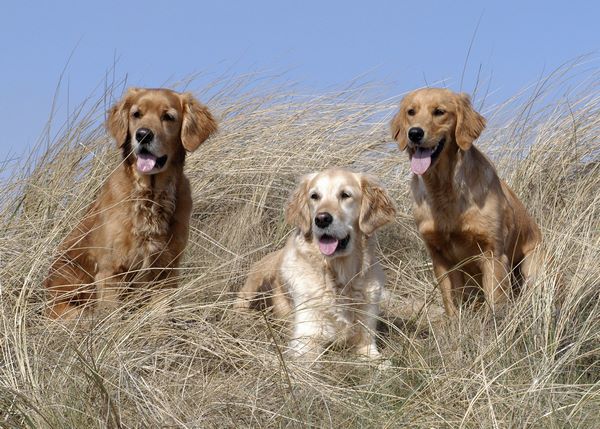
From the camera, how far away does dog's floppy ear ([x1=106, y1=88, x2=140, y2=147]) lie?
533cm

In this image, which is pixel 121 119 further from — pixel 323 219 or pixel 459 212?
pixel 459 212

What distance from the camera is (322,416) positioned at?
3721 mm

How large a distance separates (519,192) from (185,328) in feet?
10.7

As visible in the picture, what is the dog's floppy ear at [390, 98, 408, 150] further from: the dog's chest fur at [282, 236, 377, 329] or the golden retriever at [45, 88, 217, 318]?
the golden retriever at [45, 88, 217, 318]

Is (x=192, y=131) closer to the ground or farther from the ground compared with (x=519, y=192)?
farther from the ground

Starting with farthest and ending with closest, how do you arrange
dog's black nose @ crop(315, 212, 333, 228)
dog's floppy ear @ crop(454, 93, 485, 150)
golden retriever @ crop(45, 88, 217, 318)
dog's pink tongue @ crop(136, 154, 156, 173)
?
dog's floppy ear @ crop(454, 93, 485, 150) → dog's pink tongue @ crop(136, 154, 156, 173) → golden retriever @ crop(45, 88, 217, 318) → dog's black nose @ crop(315, 212, 333, 228)

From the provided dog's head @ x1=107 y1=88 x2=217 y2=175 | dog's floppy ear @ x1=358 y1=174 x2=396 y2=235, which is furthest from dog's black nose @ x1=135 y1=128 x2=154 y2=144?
dog's floppy ear @ x1=358 y1=174 x2=396 y2=235

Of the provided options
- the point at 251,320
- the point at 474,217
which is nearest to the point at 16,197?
the point at 251,320

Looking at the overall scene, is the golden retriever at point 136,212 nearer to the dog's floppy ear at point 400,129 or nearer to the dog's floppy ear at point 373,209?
the dog's floppy ear at point 373,209

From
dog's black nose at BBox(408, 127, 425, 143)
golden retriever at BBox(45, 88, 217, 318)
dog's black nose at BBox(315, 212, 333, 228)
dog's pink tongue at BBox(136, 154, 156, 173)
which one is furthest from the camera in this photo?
dog's black nose at BBox(408, 127, 425, 143)

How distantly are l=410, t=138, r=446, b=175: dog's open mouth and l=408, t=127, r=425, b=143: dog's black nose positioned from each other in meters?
0.12

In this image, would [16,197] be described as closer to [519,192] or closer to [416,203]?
[416,203]

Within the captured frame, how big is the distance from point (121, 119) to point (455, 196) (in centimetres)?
184

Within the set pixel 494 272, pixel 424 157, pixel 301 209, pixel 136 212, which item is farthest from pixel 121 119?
pixel 494 272
